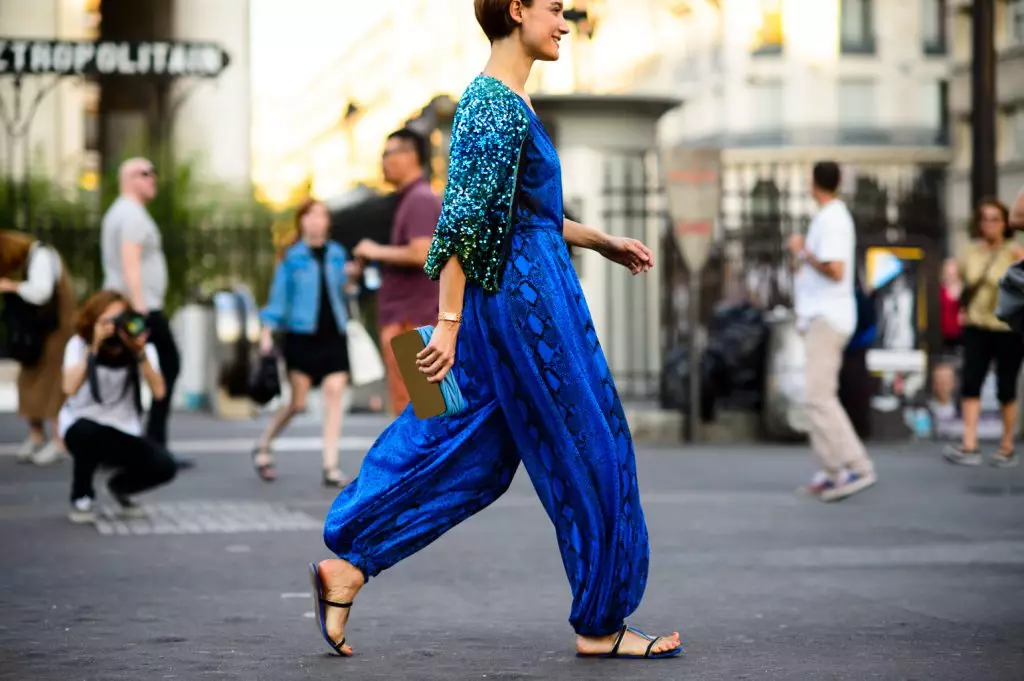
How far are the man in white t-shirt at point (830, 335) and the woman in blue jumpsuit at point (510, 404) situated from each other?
16.4 ft

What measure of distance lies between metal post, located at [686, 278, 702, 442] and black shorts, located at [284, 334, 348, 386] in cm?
398

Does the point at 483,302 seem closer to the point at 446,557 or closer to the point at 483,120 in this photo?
the point at 483,120

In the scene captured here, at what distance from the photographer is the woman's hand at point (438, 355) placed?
5.11 meters

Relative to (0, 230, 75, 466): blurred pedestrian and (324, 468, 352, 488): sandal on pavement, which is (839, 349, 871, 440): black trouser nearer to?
(324, 468, 352, 488): sandal on pavement

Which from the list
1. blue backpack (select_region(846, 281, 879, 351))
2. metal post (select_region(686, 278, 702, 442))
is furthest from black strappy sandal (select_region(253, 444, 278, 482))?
metal post (select_region(686, 278, 702, 442))

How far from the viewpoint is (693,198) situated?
14703 millimetres

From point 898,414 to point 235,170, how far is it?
766 inches

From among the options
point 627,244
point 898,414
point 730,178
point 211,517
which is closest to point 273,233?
point 898,414

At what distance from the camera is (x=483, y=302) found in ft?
17.1

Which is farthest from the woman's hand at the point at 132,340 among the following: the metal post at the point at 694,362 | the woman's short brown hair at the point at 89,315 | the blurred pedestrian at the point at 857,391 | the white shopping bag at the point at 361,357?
the white shopping bag at the point at 361,357

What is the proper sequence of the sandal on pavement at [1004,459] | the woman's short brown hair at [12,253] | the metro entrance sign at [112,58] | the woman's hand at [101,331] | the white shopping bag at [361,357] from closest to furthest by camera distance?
1. the woman's hand at [101,331]
2. the sandal on pavement at [1004,459]
3. the woman's short brown hair at [12,253]
4. the white shopping bag at [361,357]
5. the metro entrance sign at [112,58]

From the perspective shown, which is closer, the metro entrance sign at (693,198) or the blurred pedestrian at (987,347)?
the blurred pedestrian at (987,347)

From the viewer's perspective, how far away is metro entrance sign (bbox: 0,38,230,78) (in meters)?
22.4

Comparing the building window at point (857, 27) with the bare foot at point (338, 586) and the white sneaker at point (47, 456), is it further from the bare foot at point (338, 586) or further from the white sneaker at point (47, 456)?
the bare foot at point (338, 586)
